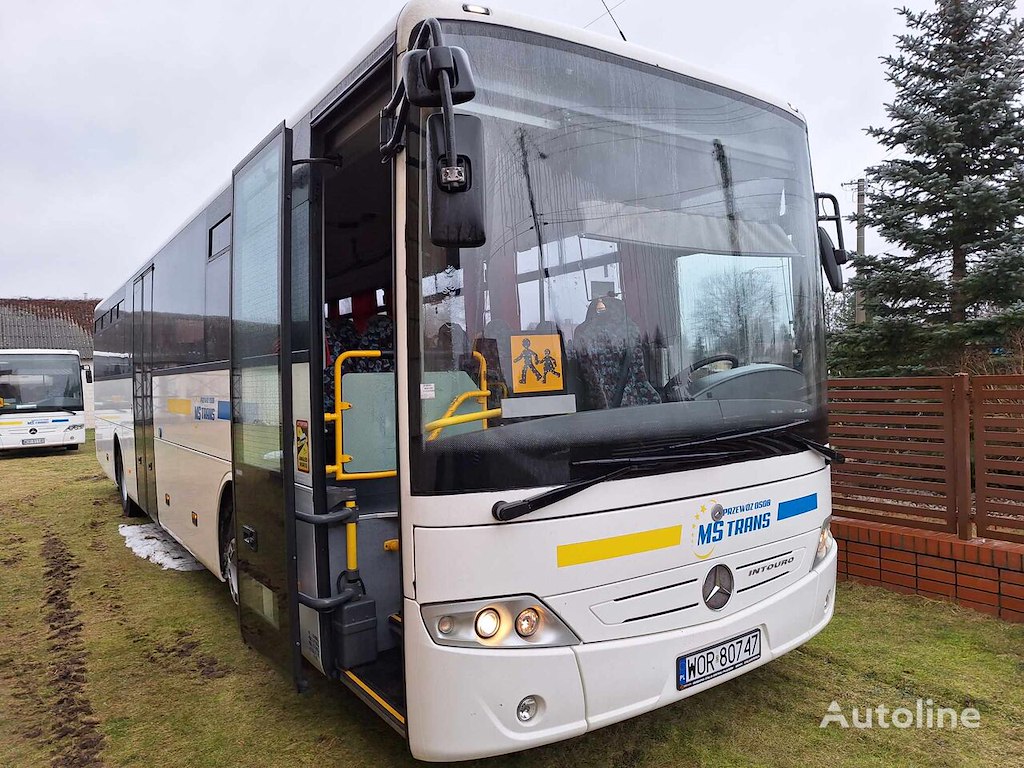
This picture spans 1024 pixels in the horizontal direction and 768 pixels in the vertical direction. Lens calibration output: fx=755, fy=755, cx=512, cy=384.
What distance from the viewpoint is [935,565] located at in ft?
15.9

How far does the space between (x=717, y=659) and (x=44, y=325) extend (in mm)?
34478

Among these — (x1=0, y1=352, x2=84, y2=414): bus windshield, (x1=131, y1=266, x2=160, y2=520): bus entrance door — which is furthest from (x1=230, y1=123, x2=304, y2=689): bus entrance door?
(x1=0, y1=352, x2=84, y2=414): bus windshield

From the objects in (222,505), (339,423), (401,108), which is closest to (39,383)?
(222,505)

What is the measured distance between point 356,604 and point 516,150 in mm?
2031

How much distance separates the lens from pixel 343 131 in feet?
11.2

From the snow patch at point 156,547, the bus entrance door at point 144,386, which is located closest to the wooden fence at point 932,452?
the snow patch at point 156,547

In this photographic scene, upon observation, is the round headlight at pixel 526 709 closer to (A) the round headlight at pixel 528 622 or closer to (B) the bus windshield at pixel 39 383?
(A) the round headlight at pixel 528 622

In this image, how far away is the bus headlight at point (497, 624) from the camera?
262 cm

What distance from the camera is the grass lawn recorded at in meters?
3.30

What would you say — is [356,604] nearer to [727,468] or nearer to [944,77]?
[727,468]

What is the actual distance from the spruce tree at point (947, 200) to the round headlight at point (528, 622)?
7661 millimetres

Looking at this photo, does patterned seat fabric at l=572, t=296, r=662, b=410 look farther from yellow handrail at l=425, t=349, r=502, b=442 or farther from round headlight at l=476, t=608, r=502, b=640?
round headlight at l=476, t=608, r=502, b=640

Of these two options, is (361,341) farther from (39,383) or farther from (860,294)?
(39,383)

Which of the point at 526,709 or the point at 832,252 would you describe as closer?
the point at 526,709
